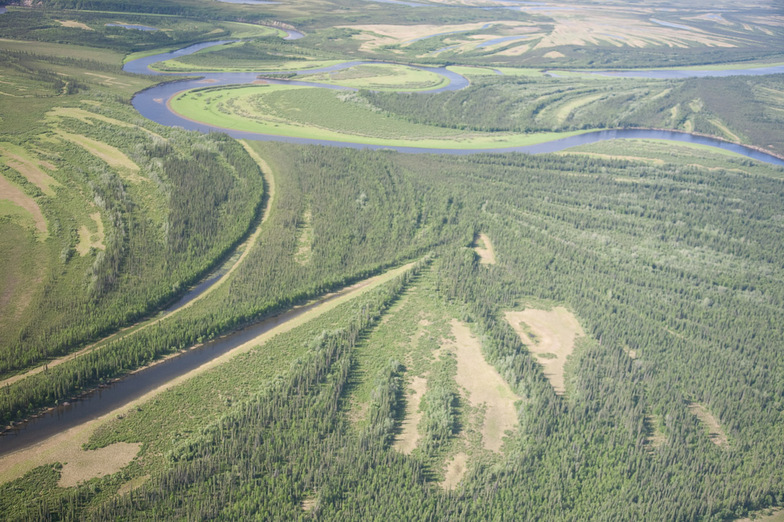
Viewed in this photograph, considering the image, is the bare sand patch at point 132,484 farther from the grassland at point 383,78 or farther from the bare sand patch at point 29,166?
the grassland at point 383,78

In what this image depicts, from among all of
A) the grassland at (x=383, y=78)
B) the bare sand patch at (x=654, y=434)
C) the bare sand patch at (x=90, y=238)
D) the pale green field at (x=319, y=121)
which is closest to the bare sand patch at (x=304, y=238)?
the bare sand patch at (x=90, y=238)

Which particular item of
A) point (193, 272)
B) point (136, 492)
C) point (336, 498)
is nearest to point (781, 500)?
point (336, 498)

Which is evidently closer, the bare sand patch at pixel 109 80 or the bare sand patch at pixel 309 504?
the bare sand patch at pixel 309 504

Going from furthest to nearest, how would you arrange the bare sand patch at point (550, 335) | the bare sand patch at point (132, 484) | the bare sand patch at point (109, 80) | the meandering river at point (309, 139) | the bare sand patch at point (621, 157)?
the bare sand patch at point (109, 80)
the meandering river at point (309, 139)
the bare sand patch at point (621, 157)
the bare sand patch at point (550, 335)
the bare sand patch at point (132, 484)

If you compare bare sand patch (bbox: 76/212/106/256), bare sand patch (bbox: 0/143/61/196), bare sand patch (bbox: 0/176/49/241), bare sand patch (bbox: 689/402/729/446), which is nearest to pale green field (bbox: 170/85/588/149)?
bare sand patch (bbox: 0/143/61/196)

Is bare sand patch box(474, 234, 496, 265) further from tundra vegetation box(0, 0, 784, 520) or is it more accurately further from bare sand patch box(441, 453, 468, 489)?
bare sand patch box(441, 453, 468, 489)

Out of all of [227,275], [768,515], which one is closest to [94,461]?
[227,275]

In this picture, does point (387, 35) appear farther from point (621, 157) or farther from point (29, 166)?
point (29, 166)
